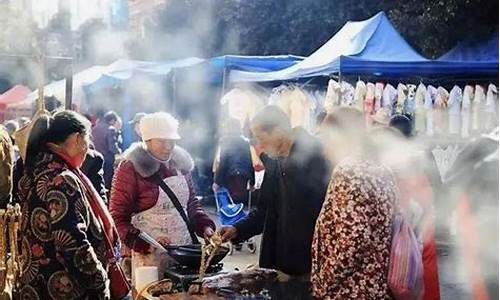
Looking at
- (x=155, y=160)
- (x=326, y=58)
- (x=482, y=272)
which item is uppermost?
(x=326, y=58)

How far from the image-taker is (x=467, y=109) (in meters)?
9.96

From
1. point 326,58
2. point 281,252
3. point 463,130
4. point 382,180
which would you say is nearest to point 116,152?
point 326,58

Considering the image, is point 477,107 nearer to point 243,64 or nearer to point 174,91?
point 243,64

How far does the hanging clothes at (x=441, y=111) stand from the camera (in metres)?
10.1

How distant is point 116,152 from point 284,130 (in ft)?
23.1

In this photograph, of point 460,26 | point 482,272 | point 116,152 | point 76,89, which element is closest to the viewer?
point 482,272

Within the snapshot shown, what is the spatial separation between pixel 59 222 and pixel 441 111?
24.4ft

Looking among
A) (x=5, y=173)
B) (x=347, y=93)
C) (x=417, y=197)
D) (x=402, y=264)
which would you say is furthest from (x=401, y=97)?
(x=402, y=264)

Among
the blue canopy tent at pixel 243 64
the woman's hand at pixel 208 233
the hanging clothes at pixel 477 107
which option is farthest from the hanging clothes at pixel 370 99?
the woman's hand at pixel 208 233

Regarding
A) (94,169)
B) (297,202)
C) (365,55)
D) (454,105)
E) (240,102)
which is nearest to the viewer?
(297,202)

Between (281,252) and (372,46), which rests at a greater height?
(372,46)

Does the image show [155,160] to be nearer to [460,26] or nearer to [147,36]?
[460,26]

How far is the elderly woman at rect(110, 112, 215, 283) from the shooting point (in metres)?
4.68

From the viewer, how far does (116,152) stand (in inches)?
438
